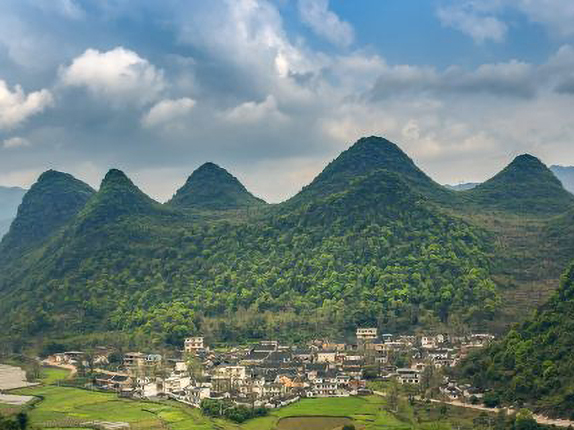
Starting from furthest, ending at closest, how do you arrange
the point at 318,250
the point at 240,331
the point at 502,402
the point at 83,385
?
the point at 318,250
the point at 240,331
the point at 83,385
the point at 502,402

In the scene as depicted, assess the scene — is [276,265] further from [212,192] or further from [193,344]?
[212,192]

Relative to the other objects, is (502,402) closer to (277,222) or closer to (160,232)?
(277,222)

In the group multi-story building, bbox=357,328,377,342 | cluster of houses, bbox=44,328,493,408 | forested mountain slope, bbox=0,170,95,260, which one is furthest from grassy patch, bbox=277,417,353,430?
forested mountain slope, bbox=0,170,95,260

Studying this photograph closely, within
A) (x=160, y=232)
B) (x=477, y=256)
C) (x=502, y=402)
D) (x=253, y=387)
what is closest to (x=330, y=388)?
(x=253, y=387)

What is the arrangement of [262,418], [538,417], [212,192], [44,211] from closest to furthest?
1. [538,417]
2. [262,418]
3. [44,211]
4. [212,192]

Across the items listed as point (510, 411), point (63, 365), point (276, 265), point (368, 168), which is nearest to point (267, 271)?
point (276, 265)

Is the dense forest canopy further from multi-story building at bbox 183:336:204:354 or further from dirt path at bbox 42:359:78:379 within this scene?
dirt path at bbox 42:359:78:379
